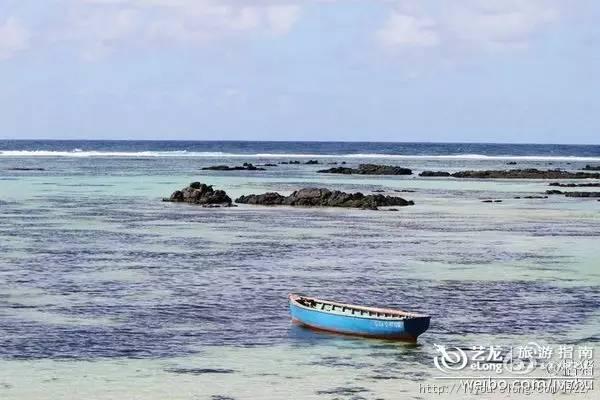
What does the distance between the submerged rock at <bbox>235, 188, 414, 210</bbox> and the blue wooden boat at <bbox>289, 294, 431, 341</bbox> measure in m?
37.4

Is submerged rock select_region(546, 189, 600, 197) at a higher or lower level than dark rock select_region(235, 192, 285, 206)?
higher

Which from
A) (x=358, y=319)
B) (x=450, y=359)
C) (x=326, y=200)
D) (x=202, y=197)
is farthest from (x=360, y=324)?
(x=202, y=197)

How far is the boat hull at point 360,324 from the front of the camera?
24266mm

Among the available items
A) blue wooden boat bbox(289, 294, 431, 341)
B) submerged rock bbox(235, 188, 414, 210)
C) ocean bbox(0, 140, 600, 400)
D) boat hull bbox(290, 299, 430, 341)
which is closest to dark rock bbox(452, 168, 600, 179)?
submerged rock bbox(235, 188, 414, 210)

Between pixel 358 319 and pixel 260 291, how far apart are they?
23.5ft

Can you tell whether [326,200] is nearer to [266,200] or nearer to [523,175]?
[266,200]

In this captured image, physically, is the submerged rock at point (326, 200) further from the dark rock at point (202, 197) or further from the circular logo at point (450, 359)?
the circular logo at point (450, 359)

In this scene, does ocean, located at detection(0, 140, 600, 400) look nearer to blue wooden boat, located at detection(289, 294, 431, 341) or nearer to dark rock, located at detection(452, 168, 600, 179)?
blue wooden boat, located at detection(289, 294, 431, 341)

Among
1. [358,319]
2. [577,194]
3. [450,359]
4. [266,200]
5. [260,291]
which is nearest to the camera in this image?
[450,359]

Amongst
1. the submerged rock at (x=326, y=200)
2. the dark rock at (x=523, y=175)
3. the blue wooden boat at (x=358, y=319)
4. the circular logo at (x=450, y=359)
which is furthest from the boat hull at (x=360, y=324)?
the dark rock at (x=523, y=175)

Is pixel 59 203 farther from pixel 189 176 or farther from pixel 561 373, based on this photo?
pixel 561 373

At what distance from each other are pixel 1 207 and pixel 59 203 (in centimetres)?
461

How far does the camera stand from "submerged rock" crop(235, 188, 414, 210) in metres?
64.4

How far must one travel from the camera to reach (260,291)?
3169cm
